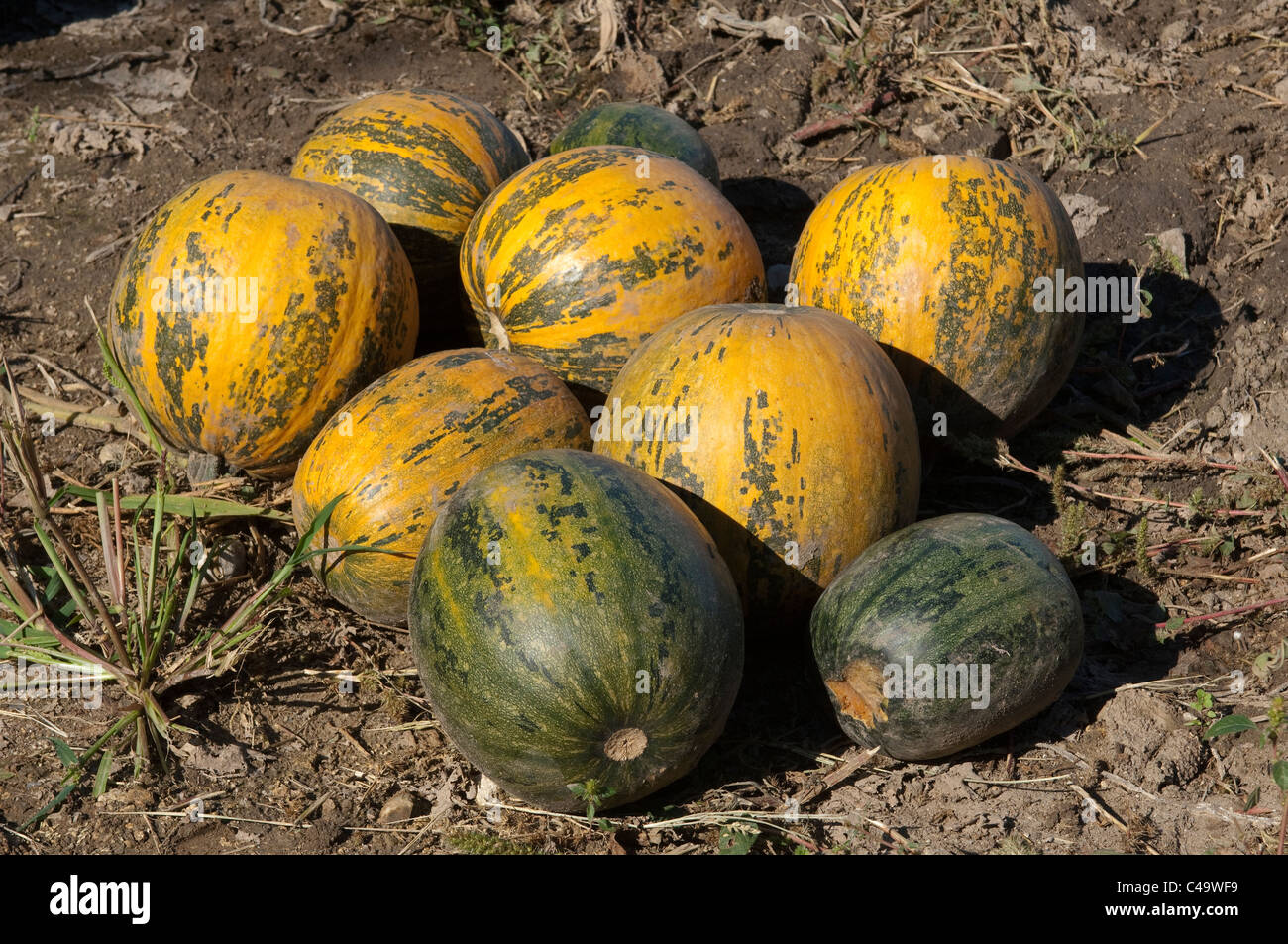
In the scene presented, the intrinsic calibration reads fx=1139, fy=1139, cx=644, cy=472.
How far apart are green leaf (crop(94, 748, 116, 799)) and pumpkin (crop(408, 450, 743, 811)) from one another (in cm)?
103

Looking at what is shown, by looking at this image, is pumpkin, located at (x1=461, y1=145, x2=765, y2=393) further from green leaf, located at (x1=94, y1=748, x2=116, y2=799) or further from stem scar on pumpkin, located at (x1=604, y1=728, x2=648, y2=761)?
green leaf, located at (x1=94, y1=748, x2=116, y2=799)

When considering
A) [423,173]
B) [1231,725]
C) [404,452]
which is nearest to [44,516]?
[404,452]

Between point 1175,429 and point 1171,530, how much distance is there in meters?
0.70

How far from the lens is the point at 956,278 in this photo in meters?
4.30

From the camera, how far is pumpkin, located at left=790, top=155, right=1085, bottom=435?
4.31m

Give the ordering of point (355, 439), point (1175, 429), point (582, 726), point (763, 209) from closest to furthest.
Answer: point (582, 726), point (355, 439), point (1175, 429), point (763, 209)

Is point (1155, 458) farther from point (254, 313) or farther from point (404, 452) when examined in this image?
point (254, 313)

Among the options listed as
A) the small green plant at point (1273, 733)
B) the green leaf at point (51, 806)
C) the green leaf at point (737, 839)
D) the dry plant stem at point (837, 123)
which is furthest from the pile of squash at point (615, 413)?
the dry plant stem at point (837, 123)

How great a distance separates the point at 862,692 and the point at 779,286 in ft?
8.81

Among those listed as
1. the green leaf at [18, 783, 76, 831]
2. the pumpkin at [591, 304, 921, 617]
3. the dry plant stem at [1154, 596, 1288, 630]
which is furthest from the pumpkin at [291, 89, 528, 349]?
the dry plant stem at [1154, 596, 1288, 630]

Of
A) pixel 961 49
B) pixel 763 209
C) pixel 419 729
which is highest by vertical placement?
pixel 961 49

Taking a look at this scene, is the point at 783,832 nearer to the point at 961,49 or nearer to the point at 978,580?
the point at 978,580
